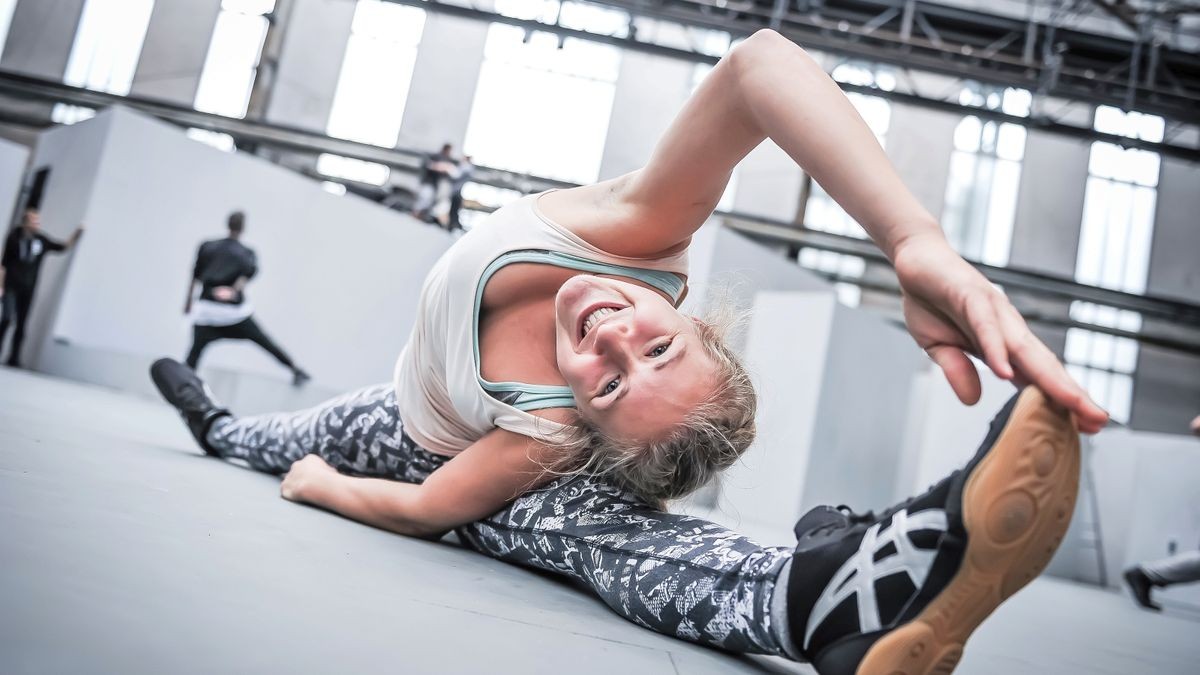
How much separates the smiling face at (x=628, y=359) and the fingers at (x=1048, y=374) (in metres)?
0.46

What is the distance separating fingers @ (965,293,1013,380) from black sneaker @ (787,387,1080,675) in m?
0.04

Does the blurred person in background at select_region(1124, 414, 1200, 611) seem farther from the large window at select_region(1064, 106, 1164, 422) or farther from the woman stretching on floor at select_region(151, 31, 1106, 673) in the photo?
the large window at select_region(1064, 106, 1164, 422)

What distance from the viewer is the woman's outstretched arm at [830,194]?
66cm

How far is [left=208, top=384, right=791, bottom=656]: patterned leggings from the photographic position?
94 cm

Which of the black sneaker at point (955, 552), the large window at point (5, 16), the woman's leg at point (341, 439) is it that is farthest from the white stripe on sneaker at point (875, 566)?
the large window at point (5, 16)

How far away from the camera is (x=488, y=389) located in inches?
47.4

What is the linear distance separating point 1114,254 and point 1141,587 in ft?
28.0

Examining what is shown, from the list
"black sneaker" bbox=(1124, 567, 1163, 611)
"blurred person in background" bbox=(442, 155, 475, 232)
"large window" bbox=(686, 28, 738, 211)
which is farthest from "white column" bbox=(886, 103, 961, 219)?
"black sneaker" bbox=(1124, 567, 1163, 611)

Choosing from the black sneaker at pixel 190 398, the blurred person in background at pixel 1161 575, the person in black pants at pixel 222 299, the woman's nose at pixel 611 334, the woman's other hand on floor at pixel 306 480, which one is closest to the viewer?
the woman's nose at pixel 611 334

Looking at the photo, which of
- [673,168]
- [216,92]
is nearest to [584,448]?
[673,168]

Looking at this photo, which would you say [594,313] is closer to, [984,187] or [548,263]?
[548,263]

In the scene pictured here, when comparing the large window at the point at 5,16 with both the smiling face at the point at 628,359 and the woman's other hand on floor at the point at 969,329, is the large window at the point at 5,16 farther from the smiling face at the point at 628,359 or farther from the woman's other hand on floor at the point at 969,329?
the woman's other hand on floor at the point at 969,329

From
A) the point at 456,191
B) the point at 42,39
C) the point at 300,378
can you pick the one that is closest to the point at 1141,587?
the point at 300,378

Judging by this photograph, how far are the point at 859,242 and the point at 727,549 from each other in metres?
8.82
